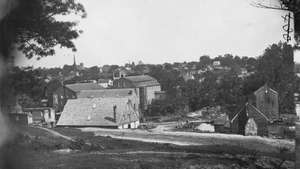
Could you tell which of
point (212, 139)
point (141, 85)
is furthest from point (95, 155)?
point (141, 85)

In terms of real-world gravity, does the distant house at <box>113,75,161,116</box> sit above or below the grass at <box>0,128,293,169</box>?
above

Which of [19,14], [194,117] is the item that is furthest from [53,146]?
[194,117]

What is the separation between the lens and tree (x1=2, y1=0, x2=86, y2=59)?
16.8 ft

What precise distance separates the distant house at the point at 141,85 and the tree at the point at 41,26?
4.89 ft

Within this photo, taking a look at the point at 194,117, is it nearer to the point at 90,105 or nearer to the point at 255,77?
the point at 255,77

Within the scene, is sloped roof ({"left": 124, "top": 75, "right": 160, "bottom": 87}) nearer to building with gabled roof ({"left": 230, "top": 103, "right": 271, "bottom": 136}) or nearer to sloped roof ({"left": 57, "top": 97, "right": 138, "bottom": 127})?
sloped roof ({"left": 57, "top": 97, "right": 138, "bottom": 127})

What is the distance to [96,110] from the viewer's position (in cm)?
614

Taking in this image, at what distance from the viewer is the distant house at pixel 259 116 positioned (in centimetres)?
665

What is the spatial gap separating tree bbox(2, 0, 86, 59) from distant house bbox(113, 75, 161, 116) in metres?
1.49

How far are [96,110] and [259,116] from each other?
2.94 meters

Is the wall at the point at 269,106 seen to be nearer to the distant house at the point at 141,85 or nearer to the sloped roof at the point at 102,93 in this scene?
the distant house at the point at 141,85

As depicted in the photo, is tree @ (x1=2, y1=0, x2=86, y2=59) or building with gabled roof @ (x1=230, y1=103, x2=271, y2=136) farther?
building with gabled roof @ (x1=230, y1=103, x2=271, y2=136)

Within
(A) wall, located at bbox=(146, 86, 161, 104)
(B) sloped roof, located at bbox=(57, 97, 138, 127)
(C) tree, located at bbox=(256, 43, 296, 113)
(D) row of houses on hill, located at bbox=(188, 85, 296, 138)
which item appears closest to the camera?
(C) tree, located at bbox=(256, 43, 296, 113)

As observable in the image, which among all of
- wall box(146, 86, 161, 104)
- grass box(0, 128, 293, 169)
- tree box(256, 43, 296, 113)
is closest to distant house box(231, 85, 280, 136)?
tree box(256, 43, 296, 113)
